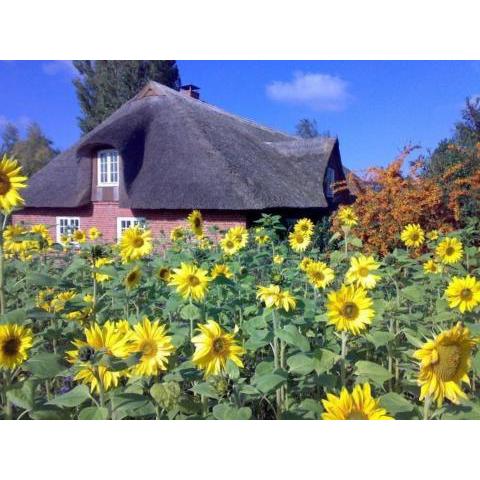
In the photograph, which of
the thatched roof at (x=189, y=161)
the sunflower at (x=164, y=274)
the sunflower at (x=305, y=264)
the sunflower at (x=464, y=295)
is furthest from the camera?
the thatched roof at (x=189, y=161)

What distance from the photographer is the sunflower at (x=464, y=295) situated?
4.65 ft

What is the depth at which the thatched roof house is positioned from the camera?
3457 millimetres

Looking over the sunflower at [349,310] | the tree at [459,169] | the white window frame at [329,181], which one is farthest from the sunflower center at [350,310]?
A: the white window frame at [329,181]

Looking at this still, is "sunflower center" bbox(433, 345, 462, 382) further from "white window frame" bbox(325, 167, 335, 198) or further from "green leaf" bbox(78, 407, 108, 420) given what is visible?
"white window frame" bbox(325, 167, 335, 198)

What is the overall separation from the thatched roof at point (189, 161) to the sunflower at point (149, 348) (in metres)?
2.14

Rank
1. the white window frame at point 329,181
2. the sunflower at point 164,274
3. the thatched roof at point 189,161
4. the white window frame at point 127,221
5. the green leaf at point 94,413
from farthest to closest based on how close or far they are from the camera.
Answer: the white window frame at point 329,181 < the thatched roof at point 189,161 < the white window frame at point 127,221 < the sunflower at point 164,274 < the green leaf at point 94,413

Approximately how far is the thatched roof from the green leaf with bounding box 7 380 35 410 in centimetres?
216

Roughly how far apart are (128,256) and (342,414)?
1107 mm

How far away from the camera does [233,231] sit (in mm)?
2434

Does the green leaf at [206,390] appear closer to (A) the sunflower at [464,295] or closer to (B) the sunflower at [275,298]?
(B) the sunflower at [275,298]

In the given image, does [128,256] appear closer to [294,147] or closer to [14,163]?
[14,163]

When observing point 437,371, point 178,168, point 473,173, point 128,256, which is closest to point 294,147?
point 178,168

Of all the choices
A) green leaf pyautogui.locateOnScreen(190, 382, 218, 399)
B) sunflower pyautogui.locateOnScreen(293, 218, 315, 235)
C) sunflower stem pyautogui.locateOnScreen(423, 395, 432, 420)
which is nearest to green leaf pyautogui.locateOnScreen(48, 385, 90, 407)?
green leaf pyautogui.locateOnScreen(190, 382, 218, 399)
